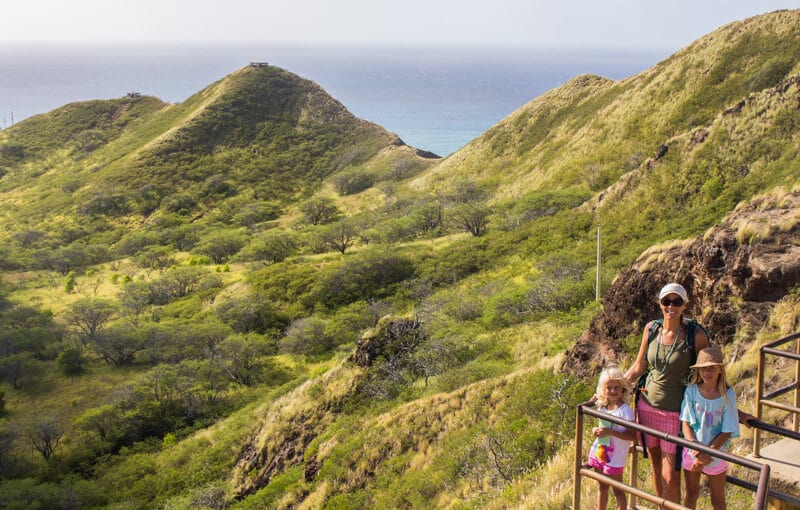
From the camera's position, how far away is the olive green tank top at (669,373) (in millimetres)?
5551

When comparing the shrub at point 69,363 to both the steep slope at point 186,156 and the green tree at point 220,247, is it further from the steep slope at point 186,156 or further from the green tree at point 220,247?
the steep slope at point 186,156

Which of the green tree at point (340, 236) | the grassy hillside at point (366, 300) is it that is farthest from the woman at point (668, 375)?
the green tree at point (340, 236)

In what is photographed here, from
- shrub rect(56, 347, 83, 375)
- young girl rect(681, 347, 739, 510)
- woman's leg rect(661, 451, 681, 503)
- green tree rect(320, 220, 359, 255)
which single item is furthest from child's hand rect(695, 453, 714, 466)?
green tree rect(320, 220, 359, 255)

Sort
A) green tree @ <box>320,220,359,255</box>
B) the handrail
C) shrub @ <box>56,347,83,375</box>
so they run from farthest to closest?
green tree @ <box>320,220,359,255</box> → shrub @ <box>56,347,83,375</box> → the handrail

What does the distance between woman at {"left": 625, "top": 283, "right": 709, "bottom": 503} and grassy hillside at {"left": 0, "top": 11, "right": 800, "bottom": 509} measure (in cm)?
201

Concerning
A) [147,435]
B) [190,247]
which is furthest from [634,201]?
[190,247]

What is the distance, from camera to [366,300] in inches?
1497

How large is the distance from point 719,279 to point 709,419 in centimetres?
723

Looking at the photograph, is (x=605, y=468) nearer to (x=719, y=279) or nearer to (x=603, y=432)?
(x=603, y=432)

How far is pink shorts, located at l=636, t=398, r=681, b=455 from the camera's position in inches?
221

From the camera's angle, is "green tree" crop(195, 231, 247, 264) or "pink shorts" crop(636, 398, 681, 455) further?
"green tree" crop(195, 231, 247, 264)

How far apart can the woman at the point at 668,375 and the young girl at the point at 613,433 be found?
0.27 m

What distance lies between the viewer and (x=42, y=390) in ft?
107

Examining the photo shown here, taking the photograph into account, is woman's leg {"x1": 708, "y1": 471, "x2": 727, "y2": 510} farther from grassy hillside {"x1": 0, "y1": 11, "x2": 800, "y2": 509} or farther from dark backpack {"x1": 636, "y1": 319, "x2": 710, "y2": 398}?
grassy hillside {"x1": 0, "y1": 11, "x2": 800, "y2": 509}
